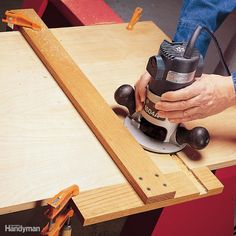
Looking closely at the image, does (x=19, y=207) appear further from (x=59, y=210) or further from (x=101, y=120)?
(x=101, y=120)

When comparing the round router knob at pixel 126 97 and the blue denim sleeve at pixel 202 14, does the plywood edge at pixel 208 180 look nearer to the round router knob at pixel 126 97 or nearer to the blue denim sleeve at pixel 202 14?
the round router knob at pixel 126 97

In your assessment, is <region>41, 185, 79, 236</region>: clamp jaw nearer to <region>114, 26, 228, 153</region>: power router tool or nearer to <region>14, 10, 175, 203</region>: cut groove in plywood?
<region>14, 10, 175, 203</region>: cut groove in plywood

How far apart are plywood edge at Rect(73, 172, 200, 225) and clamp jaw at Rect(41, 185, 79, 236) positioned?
0.02 meters

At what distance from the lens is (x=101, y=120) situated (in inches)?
41.9

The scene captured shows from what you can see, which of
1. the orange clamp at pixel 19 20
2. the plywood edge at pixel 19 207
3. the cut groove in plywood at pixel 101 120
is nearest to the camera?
the plywood edge at pixel 19 207

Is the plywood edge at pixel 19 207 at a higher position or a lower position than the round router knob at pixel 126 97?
lower

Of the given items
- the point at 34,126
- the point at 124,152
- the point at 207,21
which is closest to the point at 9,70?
the point at 34,126

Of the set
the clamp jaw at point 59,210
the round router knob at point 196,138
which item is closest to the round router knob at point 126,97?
the round router knob at point 196,138

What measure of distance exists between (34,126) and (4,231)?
898 mm

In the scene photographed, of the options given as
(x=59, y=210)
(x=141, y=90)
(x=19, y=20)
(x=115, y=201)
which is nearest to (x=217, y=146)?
(x=141, y=90)

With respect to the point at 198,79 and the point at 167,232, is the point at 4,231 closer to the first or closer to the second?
the point at 167,232

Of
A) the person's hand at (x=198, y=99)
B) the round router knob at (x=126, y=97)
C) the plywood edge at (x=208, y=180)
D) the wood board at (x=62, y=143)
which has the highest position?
the person's hand at (x=198, y=99)

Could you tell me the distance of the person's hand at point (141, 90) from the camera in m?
1.08

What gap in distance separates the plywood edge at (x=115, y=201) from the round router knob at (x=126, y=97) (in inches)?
8.6
